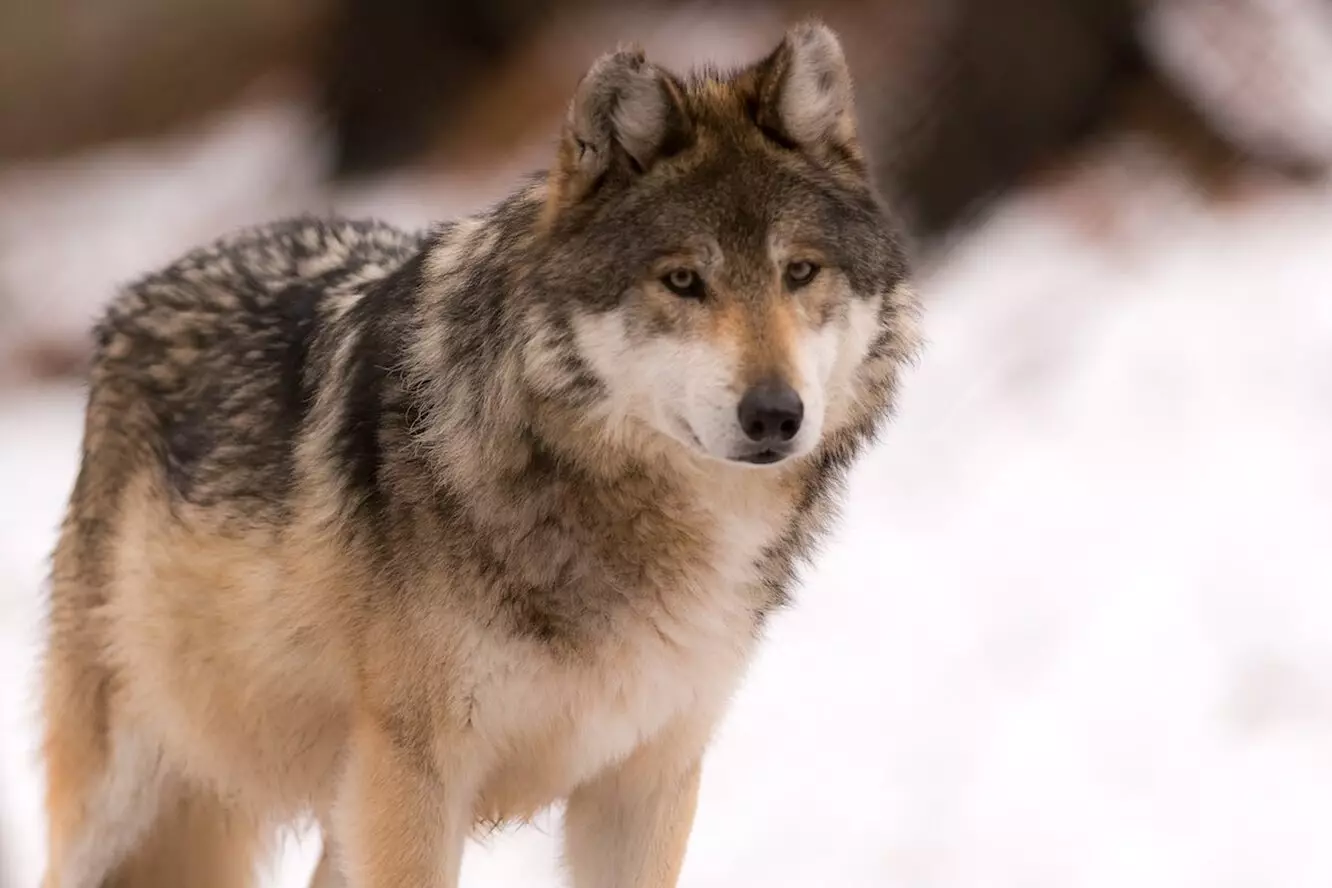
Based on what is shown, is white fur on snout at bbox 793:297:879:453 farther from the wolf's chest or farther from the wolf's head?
the wolf's chest

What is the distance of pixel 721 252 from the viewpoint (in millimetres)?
2695

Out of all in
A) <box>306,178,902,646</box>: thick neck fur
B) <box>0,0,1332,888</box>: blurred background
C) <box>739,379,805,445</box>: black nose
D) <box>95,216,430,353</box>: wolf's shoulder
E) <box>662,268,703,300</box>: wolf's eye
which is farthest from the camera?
<box>0,0,1332,888</box>: blurred background

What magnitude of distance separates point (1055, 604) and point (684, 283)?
127 inches

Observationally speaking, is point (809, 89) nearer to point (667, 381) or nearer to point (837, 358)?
point (837, 358)

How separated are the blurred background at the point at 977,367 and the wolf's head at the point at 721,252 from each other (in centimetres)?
208

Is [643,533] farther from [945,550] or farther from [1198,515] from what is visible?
[1198,515]

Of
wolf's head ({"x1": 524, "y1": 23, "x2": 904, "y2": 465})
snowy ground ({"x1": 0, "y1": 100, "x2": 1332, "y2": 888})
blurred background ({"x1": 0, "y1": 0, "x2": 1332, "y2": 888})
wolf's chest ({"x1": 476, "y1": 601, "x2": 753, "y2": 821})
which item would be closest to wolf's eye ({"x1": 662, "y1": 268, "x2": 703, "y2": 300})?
wolf's head ({"x1": 524, "y1": 23, "x2": 904, "y2": 465})

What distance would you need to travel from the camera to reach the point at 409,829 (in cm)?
299

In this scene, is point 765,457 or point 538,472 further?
point 538,472

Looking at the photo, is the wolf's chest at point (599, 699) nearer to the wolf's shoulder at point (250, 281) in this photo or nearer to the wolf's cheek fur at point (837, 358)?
the wolf's cheek fur at point (837, 358)

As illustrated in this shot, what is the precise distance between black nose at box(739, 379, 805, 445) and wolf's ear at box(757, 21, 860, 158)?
1.93ft

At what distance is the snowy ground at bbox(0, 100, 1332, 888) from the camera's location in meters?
4.58

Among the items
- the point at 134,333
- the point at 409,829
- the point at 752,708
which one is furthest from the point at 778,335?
the point at 752,708

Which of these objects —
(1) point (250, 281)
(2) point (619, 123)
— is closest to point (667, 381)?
(2) point (619, 123)
